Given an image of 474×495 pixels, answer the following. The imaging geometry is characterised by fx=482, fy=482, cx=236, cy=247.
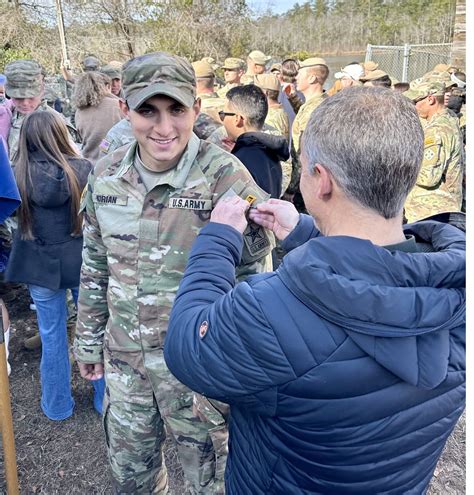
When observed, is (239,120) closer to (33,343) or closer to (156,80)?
(156,80)

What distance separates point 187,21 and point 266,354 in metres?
23.4

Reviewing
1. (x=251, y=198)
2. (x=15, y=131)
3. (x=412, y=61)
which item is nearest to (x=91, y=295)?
(x=251, y=198)

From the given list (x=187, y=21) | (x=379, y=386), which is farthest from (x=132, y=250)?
(x=187, y=21)

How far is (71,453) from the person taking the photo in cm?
293

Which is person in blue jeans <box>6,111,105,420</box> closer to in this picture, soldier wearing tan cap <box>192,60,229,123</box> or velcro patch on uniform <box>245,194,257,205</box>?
Result: velcro patch on uniform <box>245,194,257,205</box>

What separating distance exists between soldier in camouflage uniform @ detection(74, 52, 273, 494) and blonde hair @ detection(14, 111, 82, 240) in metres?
1.12

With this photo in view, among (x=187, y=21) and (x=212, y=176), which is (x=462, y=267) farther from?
(x=187, y=21)

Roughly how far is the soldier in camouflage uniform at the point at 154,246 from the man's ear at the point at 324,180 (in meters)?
Result: 0.59

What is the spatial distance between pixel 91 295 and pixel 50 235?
1192 mm

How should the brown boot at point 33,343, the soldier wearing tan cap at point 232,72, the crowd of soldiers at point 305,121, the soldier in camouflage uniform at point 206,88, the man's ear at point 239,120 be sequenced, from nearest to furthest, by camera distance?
the man's ear at point 239,120 → the brown boot at point 33,343 → the crowd of soldiers at point 305,121 → the soldier in camouflage uniform at point 206,88 → the soldier wearing tan cap at point 232,72

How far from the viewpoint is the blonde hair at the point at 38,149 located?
9.63 feet

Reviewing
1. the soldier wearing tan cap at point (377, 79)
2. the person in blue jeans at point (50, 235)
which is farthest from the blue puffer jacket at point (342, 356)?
the soldier wearing tan cap at point (377, 79)

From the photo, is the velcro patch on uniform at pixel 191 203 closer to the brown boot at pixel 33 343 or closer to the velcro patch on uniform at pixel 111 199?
the velcro patch on uniform at pixel 111 199

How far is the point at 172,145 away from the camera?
1812 millimetres
